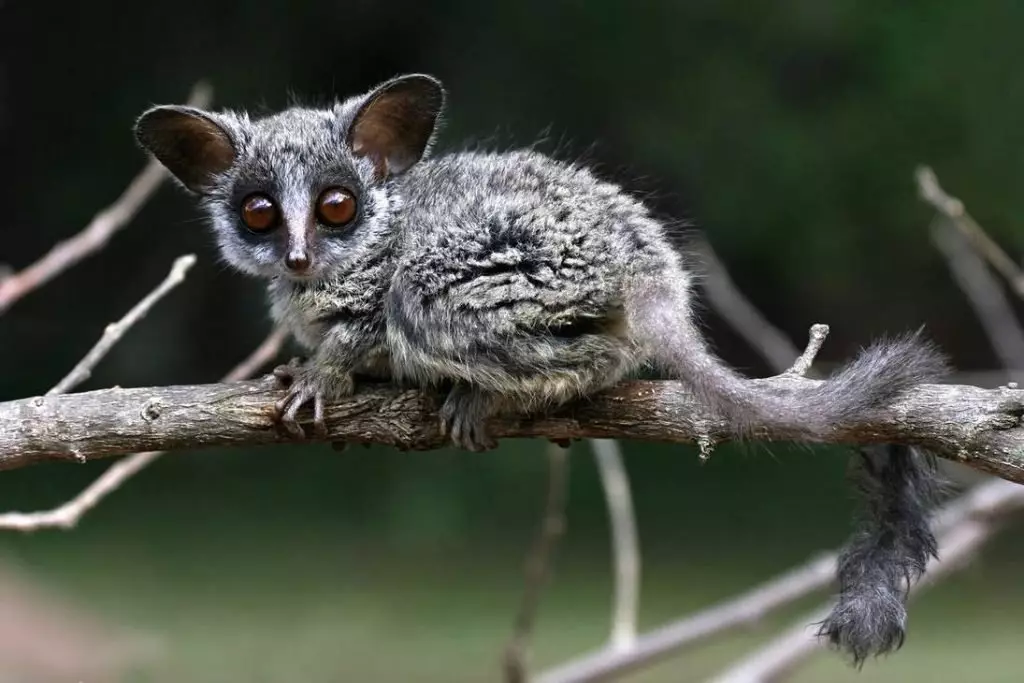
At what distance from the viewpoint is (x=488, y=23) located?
5320 millimetres

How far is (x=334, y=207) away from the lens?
7.79 feet

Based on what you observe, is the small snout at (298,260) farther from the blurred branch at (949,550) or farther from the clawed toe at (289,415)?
the blurred branch at (949,550)

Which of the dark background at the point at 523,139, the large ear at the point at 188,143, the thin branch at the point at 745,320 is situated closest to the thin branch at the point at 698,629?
the thin branch at the point at 745,320

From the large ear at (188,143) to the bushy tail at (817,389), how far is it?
115 centimetres

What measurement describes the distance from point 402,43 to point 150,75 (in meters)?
1.25

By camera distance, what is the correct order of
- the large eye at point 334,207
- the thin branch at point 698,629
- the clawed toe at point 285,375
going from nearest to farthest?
the clawed toe at point 285,375
the large eye at point 334,207
the thin branch at point 698,629

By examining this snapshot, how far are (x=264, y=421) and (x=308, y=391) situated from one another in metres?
0.10

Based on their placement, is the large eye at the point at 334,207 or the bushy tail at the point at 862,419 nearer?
the bushy tail at the point at 862,419

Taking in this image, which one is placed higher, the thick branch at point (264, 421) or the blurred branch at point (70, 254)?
the blurred branch at point (70, 254)

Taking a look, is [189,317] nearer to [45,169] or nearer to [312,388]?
[45,169]

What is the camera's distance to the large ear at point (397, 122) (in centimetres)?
244

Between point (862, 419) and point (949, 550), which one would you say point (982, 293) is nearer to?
point (949, 550)

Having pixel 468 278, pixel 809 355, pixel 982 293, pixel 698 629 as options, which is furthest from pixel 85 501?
pixel 982 293

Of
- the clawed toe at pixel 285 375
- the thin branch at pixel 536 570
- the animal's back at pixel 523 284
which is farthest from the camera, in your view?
the thin branch at pixel 536 570
